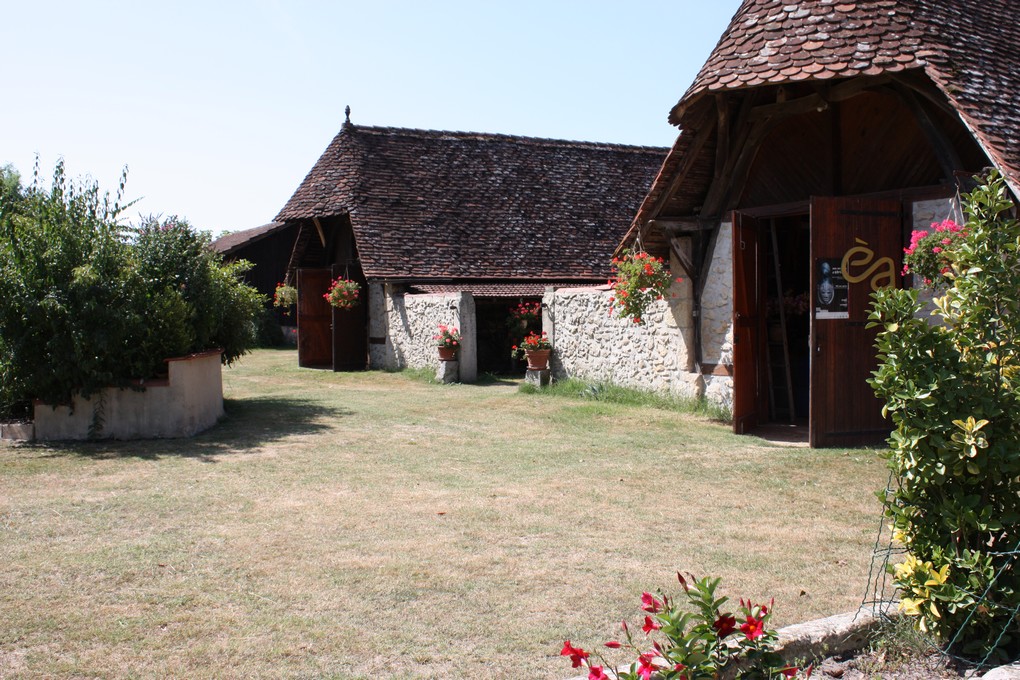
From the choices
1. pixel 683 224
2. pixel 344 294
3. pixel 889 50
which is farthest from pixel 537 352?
pixel 889 50

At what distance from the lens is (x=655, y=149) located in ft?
81.0

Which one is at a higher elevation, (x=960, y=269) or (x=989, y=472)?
(x=960, y=269)

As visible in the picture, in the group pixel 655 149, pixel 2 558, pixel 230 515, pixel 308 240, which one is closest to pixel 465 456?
pixel 230 515

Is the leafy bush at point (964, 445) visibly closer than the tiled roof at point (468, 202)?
Yes

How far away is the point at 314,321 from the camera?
2036 cm

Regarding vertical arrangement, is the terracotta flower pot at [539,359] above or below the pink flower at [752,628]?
above

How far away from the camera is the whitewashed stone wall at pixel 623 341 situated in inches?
454

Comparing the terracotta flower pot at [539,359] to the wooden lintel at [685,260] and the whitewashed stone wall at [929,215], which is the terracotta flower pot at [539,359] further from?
the whitewashed stone wall at [929,215]

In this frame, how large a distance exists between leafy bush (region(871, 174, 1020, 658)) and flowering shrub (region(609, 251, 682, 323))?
7281 mm

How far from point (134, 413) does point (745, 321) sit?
7010 mm

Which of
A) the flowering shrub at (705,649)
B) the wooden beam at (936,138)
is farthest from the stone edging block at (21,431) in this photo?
the wooden beam at (936,138)

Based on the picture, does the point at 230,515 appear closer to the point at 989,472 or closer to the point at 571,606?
the point at 571,606

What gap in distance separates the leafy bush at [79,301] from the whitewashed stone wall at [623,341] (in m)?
5.87

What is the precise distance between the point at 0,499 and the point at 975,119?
8878 mm
